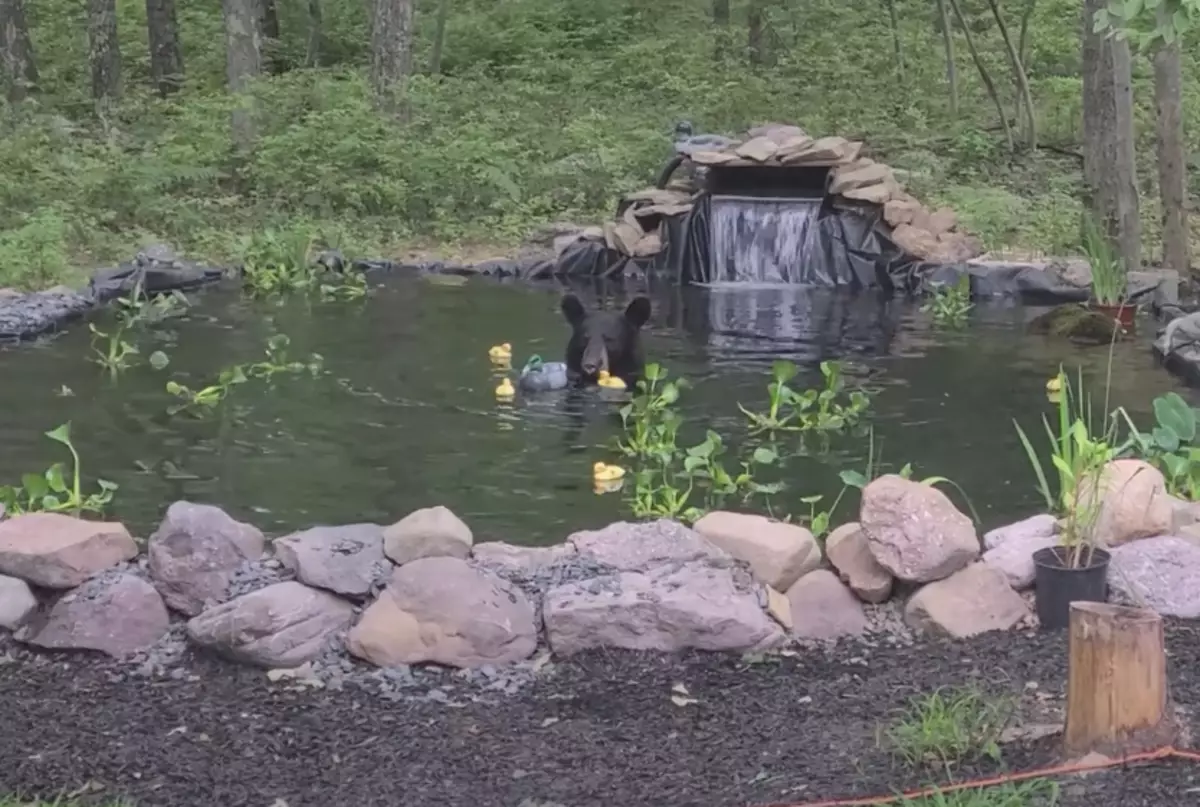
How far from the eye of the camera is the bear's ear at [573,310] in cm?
891

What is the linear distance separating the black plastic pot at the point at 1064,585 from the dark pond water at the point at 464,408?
1.55 metres

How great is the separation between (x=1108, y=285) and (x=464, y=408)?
5.04 meters

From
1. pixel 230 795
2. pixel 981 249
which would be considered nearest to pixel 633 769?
pixel 230 795

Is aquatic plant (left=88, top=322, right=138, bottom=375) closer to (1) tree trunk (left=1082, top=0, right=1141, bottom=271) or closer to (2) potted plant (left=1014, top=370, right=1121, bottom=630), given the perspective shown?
(2) potted plant (left=1014, top=370, right=1121, bottom=630)

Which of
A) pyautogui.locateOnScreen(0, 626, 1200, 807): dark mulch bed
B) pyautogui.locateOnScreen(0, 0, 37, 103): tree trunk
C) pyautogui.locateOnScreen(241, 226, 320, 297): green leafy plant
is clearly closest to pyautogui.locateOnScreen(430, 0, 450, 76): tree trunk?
pyautogui.locateOnScreen(0, 0, 37, 103): tree trunk

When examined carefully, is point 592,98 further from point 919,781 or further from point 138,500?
point 919,781

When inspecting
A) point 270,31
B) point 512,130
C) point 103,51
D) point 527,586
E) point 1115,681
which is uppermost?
point 270,31

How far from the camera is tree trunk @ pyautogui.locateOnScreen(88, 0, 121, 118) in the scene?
20312mm

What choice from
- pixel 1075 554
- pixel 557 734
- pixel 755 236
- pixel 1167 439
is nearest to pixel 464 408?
pixel 1167 439

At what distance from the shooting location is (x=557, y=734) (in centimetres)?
354

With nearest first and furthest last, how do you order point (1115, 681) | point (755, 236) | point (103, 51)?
point (1115, 681) → point (755, 236) → point (103, 51)

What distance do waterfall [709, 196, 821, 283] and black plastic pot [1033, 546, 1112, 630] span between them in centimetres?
1021

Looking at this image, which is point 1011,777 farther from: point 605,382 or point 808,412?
point 605,382

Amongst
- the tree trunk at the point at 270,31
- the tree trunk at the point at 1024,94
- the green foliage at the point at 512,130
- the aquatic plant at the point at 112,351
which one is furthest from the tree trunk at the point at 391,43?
the aquatic plant at the point at 112,351
